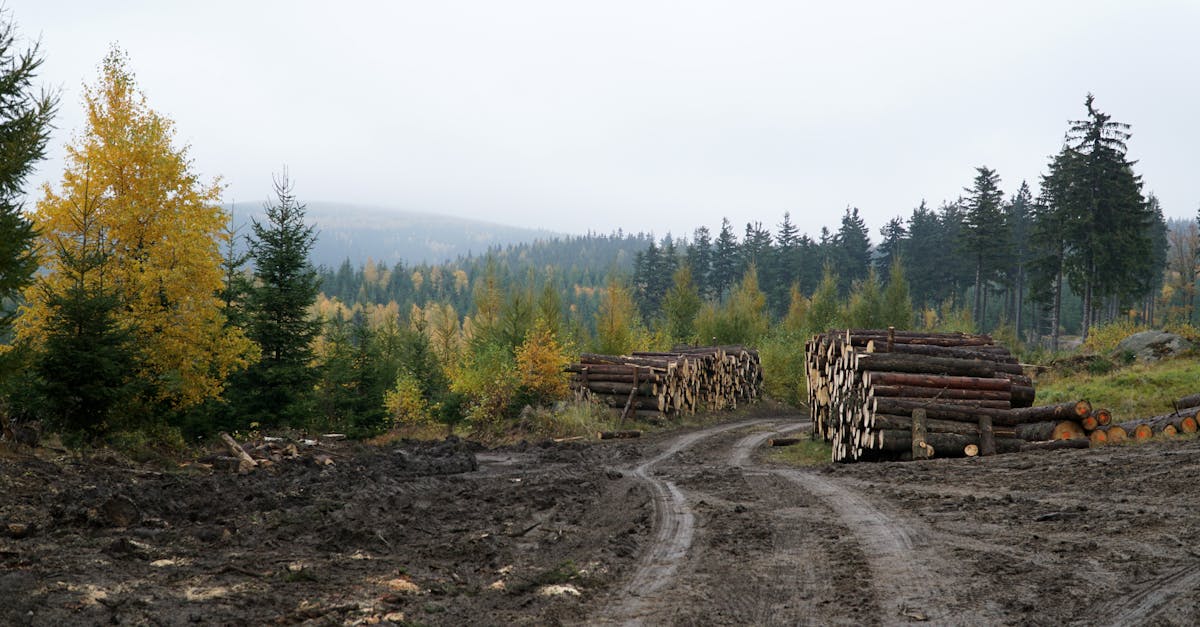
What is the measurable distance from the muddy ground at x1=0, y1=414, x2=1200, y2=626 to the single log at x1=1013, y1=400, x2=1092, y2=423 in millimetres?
1570

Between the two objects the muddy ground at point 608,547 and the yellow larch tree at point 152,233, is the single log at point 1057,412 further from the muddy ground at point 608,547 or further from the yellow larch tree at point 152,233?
the yellow larch tree at point 152,233

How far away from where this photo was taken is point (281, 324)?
2272cm

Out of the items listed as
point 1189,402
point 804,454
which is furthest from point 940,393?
point 1189,402

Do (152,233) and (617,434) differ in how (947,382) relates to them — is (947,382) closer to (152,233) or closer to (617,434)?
(617,434)

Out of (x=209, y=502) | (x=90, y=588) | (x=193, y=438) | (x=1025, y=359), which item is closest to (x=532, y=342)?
(x=193, y=438)

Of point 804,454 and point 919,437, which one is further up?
point 919,437

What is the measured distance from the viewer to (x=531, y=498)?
10.5 m

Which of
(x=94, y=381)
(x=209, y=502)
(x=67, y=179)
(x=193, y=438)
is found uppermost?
(x=67, y=179)

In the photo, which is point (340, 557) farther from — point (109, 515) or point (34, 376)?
point (34, 376)

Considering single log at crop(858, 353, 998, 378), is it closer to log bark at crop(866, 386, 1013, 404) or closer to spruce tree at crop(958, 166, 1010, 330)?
log bark at crop(866, 386, 1013, 404)

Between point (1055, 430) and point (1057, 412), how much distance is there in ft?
1.18

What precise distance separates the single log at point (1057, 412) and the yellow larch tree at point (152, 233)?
19101 mm

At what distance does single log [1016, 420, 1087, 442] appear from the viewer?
1354 cm

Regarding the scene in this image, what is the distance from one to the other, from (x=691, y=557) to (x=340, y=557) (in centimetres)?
333
